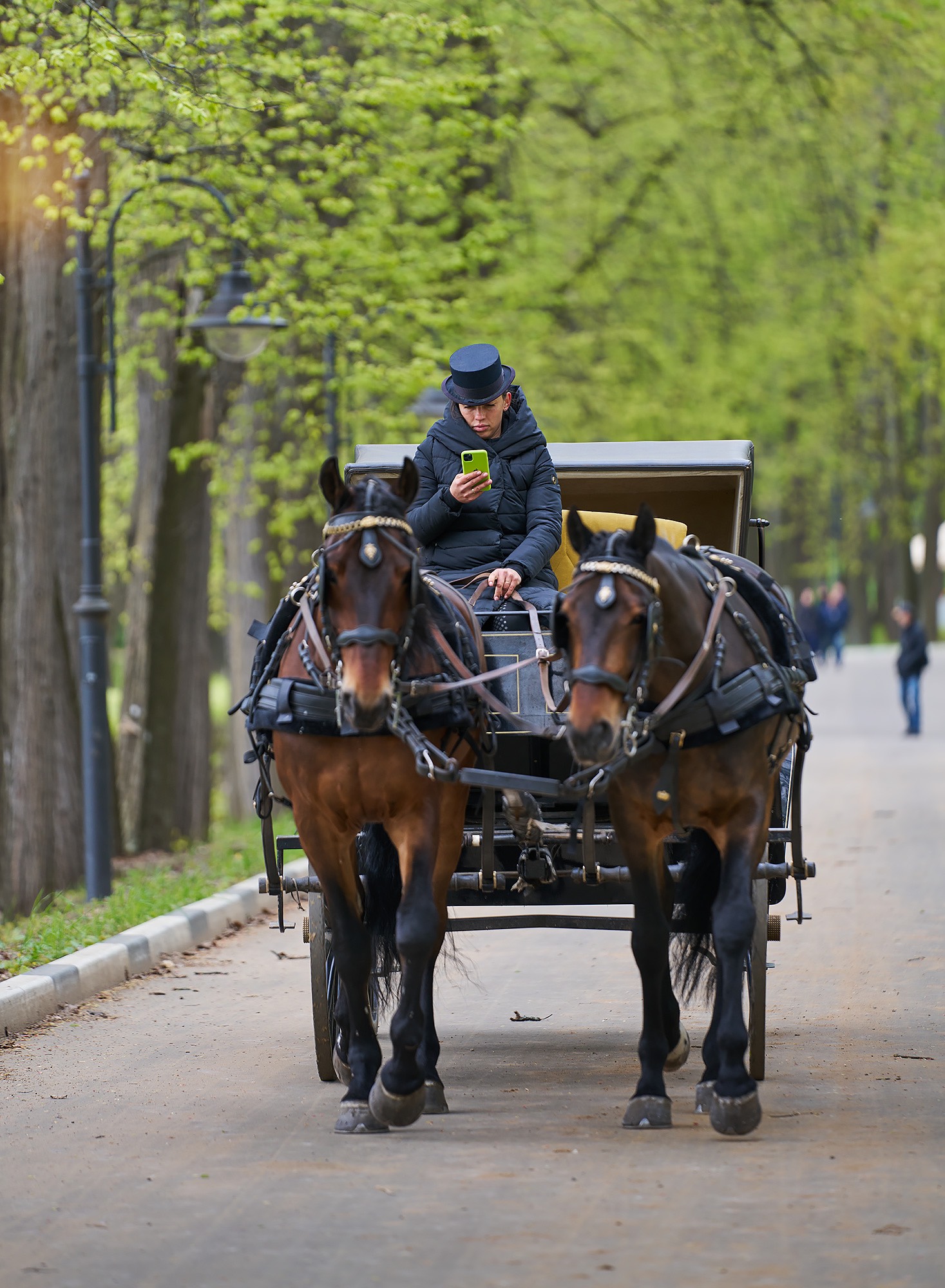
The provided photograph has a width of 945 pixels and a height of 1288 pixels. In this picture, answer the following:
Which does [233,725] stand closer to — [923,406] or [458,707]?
[458,707]

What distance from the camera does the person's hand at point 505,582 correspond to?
24.5ft

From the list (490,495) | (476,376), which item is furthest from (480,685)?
(476,376)

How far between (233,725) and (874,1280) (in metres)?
18.3

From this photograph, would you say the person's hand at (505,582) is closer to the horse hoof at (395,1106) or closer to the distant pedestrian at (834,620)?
the horse hoof at (395,1106)

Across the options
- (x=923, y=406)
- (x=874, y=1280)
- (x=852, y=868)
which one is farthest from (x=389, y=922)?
(x=923, y=406)

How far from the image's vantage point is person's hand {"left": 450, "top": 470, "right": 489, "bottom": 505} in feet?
23.9

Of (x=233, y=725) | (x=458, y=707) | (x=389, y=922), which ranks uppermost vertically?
(x=458, y=707)

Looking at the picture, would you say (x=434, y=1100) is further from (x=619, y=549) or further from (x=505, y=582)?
(x=619, y=549)

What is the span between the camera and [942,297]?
3509 centimetres

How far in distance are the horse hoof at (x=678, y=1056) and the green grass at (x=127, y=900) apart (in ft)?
11.6

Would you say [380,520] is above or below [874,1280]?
above

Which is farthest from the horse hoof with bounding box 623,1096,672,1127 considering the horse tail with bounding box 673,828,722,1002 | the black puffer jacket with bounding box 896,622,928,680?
the black puffer jacket with bounding box 896,622,928,680

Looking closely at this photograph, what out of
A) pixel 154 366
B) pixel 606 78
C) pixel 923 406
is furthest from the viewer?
pixel 923 406

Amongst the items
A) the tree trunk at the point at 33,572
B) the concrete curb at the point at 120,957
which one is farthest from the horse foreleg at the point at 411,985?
the tree trunk at the point at 33,572
